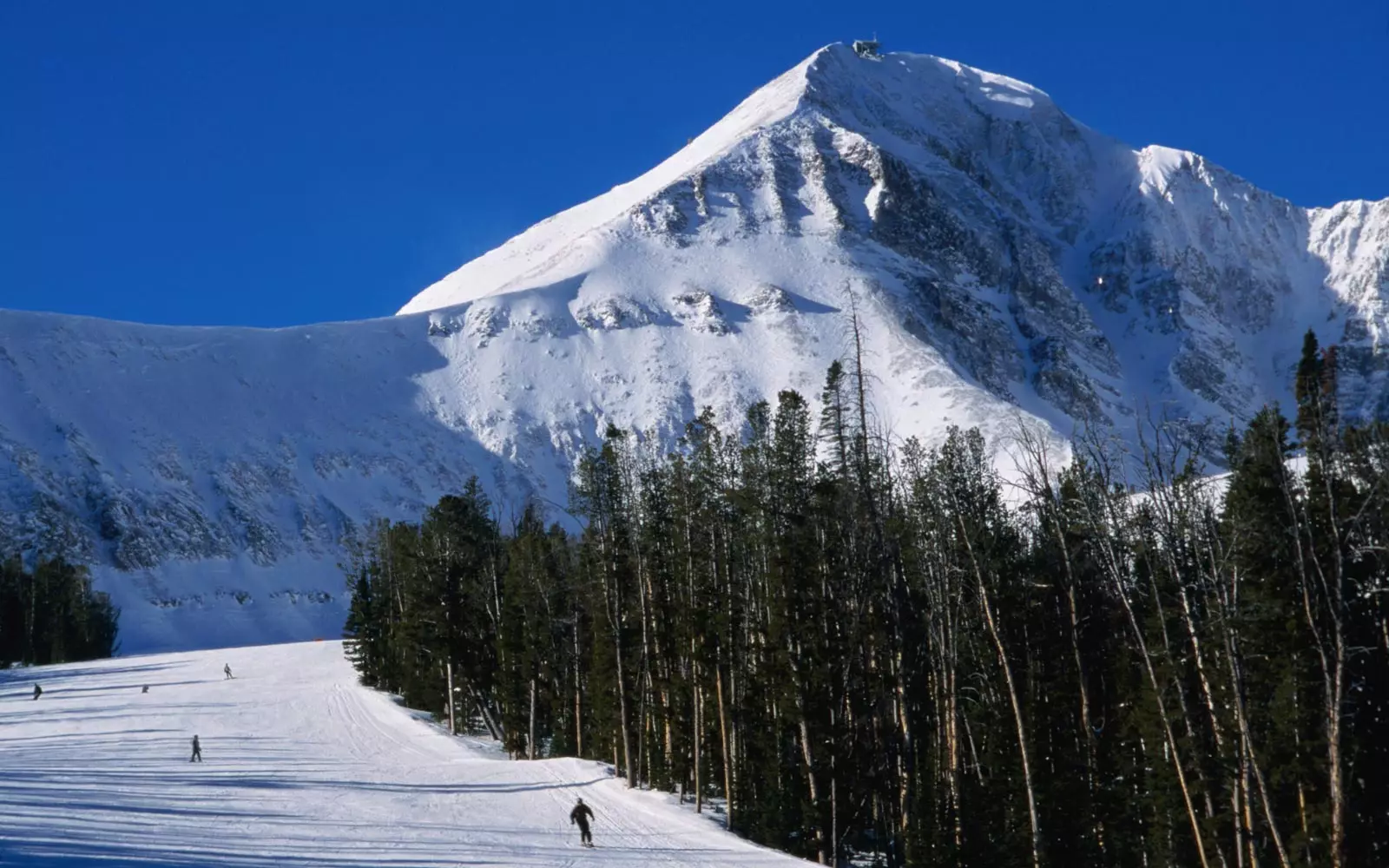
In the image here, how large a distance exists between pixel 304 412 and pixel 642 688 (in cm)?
15085

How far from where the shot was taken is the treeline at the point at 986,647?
90.6 feet

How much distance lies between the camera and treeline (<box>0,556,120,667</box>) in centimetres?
9381

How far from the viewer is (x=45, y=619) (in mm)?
96250

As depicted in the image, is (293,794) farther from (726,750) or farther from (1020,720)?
(1020,720)

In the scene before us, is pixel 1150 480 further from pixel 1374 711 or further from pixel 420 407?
pixel 420 407

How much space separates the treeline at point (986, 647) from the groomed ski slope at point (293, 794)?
385 cm

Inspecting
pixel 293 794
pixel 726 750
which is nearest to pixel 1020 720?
pixel 726 750

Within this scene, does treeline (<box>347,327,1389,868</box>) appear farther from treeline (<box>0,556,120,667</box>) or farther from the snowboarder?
treeline (<box>0,556,120,667</box>)

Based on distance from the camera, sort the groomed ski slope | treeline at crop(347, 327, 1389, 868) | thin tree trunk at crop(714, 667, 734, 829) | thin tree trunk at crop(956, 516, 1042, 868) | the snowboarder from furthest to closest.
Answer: thin tree trunk at crop(714, 667, 734, 829), the snowboarder, the groomed ski slope, thin tree trunk at crop(956, 516, 1042, 868), treeline at crop(347, 327, 1389, 868)

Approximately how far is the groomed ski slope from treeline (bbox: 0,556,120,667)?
2896 centimetres

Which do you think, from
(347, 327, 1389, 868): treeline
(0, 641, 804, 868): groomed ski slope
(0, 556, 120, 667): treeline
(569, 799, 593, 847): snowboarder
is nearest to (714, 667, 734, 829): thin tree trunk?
(347, 327, 1389, 868): treeline

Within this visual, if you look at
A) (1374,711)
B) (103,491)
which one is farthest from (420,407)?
(1374,711)

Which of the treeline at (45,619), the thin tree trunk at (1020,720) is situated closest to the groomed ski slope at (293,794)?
the thin tree trunk at (1020,720)

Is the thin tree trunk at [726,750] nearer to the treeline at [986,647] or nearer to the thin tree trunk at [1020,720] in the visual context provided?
the treeline at [986,647]
